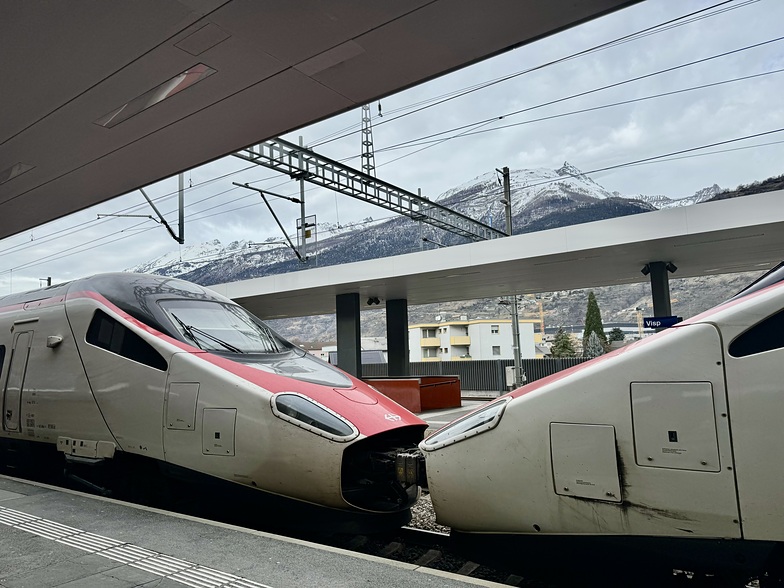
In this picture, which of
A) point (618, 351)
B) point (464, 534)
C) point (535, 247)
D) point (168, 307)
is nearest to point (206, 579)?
point (464, 534)

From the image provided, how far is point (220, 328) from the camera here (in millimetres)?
6355

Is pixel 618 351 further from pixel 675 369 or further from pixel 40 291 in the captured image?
pixel 40 291

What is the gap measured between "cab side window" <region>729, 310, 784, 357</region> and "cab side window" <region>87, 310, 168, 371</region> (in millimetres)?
4781

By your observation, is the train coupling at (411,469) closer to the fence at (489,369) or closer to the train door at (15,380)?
the train door at (15,380)

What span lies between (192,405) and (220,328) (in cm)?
112

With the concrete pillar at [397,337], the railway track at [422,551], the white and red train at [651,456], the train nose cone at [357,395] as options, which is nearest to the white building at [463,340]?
the concrete pillar at [397,337]

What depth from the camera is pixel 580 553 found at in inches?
143

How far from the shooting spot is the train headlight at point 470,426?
400 centimetres

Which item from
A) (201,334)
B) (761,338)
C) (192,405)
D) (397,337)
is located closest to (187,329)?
(201,334)

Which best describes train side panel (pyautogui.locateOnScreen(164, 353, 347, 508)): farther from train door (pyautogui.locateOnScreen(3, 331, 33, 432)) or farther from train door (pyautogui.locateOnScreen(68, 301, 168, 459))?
train door (pyautogui.locateOnScreen(3, 331, 33, 432))

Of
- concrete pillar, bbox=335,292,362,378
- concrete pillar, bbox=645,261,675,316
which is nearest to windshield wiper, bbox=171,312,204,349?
concrete pillar, bbox=645,261,675,316

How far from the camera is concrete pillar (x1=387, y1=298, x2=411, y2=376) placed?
2252 centimetres

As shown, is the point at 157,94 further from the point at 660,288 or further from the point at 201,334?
the point at 660,288

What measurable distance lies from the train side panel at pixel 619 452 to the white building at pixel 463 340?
208ft
